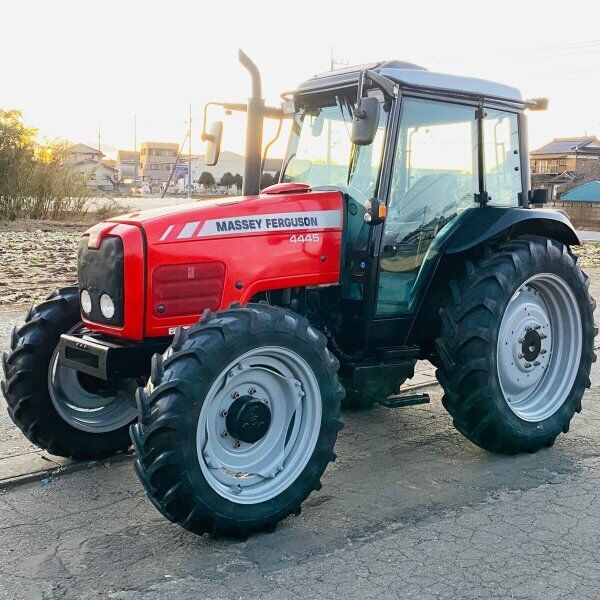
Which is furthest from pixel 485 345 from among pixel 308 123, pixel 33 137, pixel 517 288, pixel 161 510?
pixel 33 137

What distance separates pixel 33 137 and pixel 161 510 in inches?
881

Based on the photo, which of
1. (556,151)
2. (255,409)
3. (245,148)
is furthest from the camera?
(556,151)

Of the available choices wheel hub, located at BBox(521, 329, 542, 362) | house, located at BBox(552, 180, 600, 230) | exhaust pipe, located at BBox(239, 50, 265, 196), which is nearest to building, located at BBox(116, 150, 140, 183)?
house, located at BBox(552, 180, 600, 230)

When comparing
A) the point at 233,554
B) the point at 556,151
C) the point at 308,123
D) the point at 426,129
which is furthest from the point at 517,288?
the point at 556,151

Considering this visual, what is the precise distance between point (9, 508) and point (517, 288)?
3.24 m

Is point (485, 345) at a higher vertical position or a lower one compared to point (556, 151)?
lower

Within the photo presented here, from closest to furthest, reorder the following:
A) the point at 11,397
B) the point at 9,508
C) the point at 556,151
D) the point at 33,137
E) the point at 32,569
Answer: the point at 32,569, the point at 9,508, the point at 11,397, the point at 33,137, the point at 556,151

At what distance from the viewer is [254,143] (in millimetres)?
5027

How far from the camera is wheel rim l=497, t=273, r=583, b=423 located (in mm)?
5199

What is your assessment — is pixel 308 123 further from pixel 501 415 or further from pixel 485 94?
pixel 501 415

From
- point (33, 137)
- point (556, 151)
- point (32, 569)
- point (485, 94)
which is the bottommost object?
point (32, 569)

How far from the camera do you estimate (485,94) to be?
5.28 m

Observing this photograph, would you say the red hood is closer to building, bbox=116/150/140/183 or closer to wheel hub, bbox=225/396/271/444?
wheel hub, bbox=225/396/271/444

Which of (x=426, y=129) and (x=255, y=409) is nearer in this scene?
(x=255, y=409)
